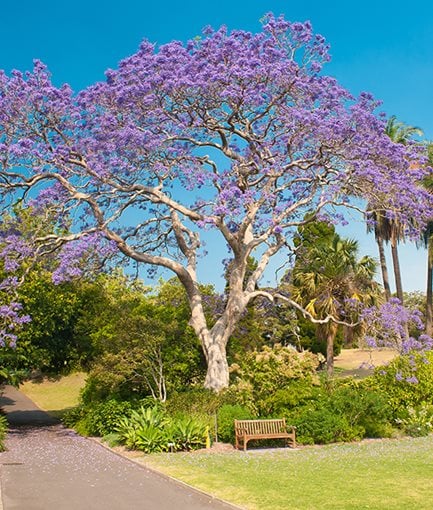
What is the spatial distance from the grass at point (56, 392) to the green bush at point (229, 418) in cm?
1678

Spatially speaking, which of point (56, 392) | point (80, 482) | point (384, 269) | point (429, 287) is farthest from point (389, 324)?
point (56, 392)

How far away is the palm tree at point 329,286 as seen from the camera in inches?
1346

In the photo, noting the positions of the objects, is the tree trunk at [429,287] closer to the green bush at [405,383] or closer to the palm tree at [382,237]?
the palm tree at [382,237]

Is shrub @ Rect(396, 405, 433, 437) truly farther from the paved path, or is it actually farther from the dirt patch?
the dirt patch

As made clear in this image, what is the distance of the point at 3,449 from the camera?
1677cm

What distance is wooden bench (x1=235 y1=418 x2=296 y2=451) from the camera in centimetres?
1647

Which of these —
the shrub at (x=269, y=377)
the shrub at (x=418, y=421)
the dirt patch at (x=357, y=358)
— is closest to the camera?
the shrub at (x=269, y=377)

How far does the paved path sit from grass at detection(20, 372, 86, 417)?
1598 cm

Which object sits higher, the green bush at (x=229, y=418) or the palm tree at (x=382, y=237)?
the palm tree at (x=382, y=237)

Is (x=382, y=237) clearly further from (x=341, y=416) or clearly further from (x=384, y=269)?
(x=341, y=416)

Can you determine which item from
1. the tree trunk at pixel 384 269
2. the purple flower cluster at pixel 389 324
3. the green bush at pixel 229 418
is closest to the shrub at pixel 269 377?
the green bush at pixel 229 418

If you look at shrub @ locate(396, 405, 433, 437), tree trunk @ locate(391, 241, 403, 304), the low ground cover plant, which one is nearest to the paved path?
the low ground cover plant

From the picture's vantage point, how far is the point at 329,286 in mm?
34469

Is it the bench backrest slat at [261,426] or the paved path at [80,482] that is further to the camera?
the bench backrest slat at [261,426]
